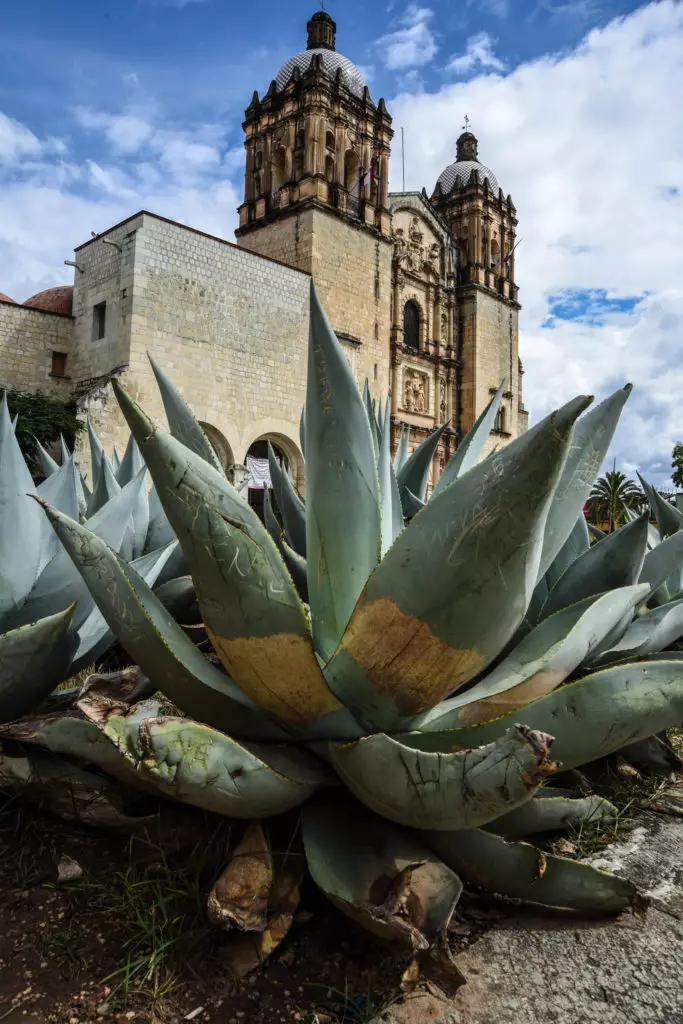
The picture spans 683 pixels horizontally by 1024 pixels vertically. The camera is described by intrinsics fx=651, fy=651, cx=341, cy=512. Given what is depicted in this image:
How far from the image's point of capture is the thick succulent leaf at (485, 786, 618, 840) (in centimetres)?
101

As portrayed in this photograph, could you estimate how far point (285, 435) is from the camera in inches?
597

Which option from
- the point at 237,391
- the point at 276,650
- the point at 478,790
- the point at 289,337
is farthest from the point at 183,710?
the point at 289,337

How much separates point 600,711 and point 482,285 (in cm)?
2474

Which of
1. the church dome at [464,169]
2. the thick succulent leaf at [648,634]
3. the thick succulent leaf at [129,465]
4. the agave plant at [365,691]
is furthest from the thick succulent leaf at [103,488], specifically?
the church dome at [464,169]

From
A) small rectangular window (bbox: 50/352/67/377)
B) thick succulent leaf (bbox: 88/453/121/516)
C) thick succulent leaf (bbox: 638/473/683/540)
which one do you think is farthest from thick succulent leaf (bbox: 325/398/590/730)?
small rectangular window (bbox: 50/352/67/377)

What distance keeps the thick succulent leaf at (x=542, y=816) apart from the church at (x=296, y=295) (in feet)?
38.2

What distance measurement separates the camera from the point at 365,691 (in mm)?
925

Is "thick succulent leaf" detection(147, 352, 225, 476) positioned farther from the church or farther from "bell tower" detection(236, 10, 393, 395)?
"bell tower" detection(236, 10, 393, 395)

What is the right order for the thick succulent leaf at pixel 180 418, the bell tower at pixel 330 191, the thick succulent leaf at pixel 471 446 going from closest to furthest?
the thick succulent leaf at pixel 180 418 → the thick succulent leaf at pixel 471 446 → the bell tower at pixel 330 191

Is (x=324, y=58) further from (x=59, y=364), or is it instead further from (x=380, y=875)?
(x=380, y=875)

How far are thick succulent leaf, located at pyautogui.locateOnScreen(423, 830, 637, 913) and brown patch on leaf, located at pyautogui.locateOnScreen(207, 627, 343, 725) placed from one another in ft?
0.86

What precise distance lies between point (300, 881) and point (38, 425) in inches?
481

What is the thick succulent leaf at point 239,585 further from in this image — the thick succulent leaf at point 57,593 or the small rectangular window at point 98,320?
the small rectangular window at point 98,320

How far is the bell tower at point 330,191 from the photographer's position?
17016 mm
